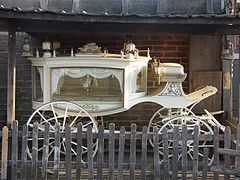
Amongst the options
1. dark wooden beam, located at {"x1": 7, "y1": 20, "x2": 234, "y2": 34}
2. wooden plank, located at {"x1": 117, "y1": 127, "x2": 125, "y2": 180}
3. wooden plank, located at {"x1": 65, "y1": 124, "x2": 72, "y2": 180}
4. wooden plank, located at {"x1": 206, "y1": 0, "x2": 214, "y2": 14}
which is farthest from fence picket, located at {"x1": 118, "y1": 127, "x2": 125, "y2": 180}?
wooden plank, located at {"x1": 206, "y1": 0, "x2": 214, "y2": 14}

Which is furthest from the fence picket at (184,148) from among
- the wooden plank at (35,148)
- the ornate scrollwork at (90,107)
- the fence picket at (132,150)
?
the wooden plank at (35,148)

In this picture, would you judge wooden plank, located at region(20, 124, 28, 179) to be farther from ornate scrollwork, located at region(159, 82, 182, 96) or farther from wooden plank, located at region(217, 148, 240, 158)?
wooden plank, located at region(217, 148, 240, 158)

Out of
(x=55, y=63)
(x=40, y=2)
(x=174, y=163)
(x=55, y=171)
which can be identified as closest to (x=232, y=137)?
(x=174, y=163)

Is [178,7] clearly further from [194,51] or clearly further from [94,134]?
[94,134]

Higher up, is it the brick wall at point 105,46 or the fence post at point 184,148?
the brick wall at point 105,46

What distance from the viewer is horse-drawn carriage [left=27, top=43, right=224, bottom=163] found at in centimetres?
739

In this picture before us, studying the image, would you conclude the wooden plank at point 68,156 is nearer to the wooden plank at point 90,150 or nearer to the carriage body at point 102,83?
the wooden plank at point 90,150

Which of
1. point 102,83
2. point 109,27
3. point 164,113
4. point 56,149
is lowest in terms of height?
point 56,149

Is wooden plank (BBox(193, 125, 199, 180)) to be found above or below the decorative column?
below

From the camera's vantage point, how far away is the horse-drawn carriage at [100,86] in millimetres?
7387

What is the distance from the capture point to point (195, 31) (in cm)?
761

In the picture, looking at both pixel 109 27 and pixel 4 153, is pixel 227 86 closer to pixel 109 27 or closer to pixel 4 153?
pixel 109 27

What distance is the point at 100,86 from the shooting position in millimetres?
7555

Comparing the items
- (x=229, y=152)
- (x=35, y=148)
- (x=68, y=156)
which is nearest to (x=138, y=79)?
(x=68, y=156)
